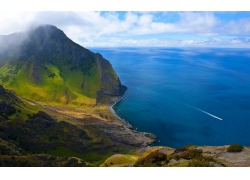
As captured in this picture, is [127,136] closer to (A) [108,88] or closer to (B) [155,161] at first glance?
(B) [155,161]

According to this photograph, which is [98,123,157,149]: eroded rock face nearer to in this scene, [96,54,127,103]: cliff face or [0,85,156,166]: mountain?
[0,85,156,166]: mountain

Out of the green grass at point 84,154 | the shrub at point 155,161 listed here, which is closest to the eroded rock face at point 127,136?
the green grass at point 84,154

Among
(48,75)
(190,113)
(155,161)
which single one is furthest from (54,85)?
(155,161)

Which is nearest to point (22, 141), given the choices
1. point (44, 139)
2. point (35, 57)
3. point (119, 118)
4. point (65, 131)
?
point (44, 139)

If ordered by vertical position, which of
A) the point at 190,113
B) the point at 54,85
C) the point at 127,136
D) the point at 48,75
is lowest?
the point at 127,136

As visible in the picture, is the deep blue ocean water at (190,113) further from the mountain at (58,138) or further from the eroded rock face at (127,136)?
the mountain at (58,138)

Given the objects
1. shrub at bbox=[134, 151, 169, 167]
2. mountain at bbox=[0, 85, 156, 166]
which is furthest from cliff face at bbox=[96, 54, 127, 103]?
shrub at bbox=[134, 151, 169, 167]

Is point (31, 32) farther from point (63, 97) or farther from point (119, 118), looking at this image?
point (119, 118)

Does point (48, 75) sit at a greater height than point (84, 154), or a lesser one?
greater
